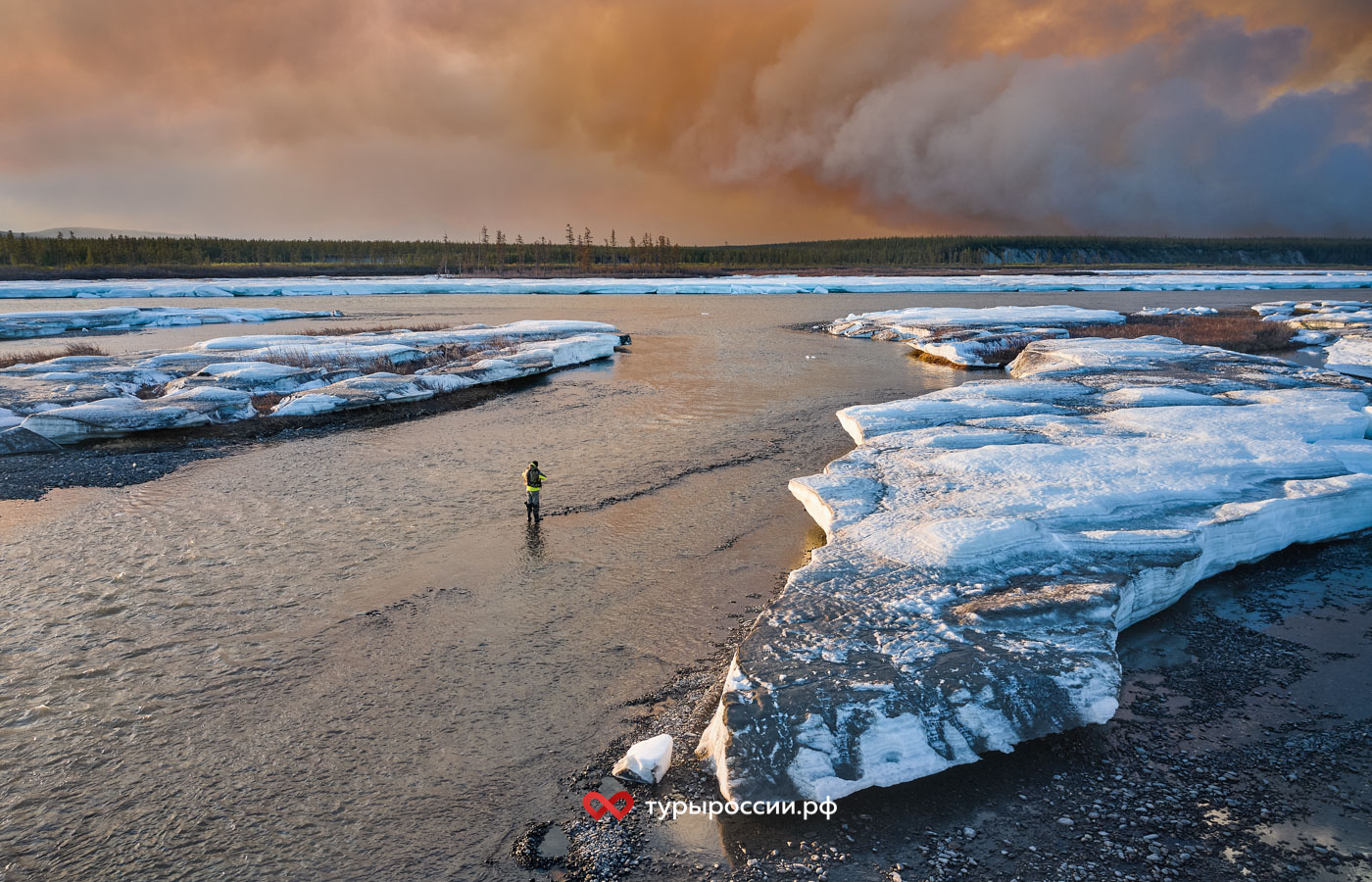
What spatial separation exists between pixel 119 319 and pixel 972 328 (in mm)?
42577

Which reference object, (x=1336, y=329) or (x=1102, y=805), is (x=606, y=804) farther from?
(x=1336, y=329)

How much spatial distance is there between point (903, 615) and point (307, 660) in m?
5.59

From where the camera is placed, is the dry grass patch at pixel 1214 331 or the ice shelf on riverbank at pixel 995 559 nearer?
the ice shelf on riverbank at pixel 995 559

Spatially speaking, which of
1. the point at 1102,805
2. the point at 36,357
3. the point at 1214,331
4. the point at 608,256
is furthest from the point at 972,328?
the point at 608,256

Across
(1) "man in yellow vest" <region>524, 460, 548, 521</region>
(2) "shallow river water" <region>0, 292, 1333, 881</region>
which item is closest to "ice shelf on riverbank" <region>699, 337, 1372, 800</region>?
(2) "shallow river water" <region>0, 292, 1333, 881</region>

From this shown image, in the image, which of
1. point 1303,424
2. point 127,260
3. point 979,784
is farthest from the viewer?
point 127,260

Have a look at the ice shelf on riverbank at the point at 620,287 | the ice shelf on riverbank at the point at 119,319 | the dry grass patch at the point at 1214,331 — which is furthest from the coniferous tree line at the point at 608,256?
the dry grass patch at the point at 1214,331

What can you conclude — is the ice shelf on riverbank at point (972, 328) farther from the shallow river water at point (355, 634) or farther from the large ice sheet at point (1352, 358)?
the shallow river water at point (355, 634)

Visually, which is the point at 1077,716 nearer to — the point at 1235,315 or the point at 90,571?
the point at 90,571

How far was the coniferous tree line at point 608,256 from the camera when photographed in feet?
313

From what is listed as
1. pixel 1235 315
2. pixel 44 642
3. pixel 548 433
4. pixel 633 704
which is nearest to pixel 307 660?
pixel 44 642

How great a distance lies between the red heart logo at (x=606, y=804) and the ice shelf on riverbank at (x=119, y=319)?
42.2 metres

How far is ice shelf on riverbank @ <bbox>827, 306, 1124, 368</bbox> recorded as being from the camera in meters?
26.7

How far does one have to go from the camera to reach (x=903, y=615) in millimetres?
6750
